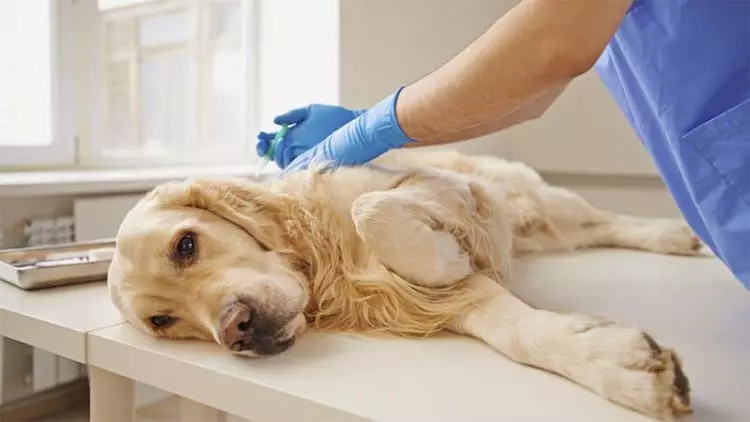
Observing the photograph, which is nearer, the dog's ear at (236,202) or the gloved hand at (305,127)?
the dog's ear at (236,202)

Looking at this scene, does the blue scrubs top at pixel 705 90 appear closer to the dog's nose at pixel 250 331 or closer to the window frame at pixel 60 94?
the dog's nose at pixel 250 331

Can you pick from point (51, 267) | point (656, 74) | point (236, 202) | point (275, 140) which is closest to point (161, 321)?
point (236, 202)

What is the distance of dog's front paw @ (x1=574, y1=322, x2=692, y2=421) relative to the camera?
2.33 feet

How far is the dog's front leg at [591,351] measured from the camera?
0.72m

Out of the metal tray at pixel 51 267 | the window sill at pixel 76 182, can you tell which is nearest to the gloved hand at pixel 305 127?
the window sill at pixel 76 182

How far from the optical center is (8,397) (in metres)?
1.55

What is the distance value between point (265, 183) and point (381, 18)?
4.19 ft

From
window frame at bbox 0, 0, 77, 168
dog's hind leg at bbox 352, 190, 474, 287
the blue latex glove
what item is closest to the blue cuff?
the blue latex glove

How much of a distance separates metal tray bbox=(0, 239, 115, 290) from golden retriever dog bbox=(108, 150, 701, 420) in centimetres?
22

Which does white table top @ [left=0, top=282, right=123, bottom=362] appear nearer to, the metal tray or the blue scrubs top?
the metal tray

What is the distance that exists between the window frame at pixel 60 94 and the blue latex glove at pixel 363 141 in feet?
3.07

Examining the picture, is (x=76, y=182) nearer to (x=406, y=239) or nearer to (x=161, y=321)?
(x=161, y=321)

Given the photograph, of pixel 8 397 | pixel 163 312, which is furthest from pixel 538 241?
pixel 8 397

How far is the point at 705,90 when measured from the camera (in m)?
0.91
